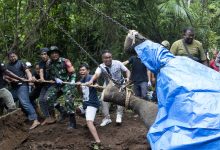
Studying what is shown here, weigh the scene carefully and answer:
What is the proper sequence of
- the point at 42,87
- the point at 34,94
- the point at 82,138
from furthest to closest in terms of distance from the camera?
the point at 34,94 → the point at 42,87 → the point at 82,138

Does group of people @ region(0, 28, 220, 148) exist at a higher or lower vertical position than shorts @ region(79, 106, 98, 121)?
higher

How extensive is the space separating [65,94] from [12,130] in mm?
1096

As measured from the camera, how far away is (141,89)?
30.4ft

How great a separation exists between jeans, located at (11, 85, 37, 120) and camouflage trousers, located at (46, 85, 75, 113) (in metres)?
0.41

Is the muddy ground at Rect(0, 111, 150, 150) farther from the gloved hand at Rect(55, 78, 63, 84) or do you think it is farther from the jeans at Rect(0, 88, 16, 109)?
the gloved hand at Rect(55, 78, 63, 84)

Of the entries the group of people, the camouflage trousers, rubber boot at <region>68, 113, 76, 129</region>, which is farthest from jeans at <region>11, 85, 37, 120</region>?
rubber boot at <region>68, 113, 76, 129</region>

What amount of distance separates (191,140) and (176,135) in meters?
0.16

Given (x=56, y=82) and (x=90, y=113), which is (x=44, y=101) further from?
(x=90, y=113)

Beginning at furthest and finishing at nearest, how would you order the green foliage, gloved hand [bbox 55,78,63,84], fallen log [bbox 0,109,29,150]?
the green foliage, gloved hand [bbox 55,78,63,84], fallen log [bbox 0,109,29,150]

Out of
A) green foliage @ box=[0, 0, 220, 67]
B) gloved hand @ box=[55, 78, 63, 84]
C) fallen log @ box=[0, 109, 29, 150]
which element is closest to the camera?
fallen log @ box=[0, 109, 29, 150]

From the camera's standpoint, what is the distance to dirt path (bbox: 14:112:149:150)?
7895 millimetres

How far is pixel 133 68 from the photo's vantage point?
9.37 m

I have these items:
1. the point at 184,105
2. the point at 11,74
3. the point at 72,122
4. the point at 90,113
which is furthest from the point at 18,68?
the point at 184,105

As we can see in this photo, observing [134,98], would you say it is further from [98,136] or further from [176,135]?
[98,136]
